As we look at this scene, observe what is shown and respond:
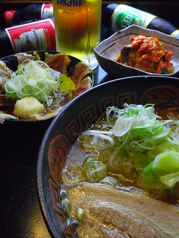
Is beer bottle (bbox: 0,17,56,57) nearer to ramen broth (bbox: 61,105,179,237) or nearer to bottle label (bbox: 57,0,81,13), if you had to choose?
bottle label (bbox: 57,0,81,13)

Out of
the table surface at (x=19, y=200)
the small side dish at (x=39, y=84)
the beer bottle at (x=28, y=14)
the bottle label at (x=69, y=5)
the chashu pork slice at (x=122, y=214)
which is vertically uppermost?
the bottle label at (x=69, y=5)

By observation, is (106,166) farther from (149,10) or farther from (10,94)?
(149,10)

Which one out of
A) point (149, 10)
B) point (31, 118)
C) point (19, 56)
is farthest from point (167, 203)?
point (149, 10)

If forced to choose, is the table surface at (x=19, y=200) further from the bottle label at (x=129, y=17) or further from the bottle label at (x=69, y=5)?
the bottle label at (x=129, y=17)

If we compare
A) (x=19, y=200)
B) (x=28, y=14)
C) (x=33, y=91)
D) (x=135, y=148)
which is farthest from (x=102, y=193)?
(x=28, y=14)

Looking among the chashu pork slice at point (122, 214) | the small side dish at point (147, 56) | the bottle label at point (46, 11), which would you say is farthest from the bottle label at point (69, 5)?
the chashu pork slice at point (122, 214)

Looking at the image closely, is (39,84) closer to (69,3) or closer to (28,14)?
(69,3)

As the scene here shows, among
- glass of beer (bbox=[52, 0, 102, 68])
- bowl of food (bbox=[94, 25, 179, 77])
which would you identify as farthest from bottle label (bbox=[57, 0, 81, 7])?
bowl of food (bbox=[94, 25, 179, 77])

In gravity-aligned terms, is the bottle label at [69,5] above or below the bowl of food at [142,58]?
above
